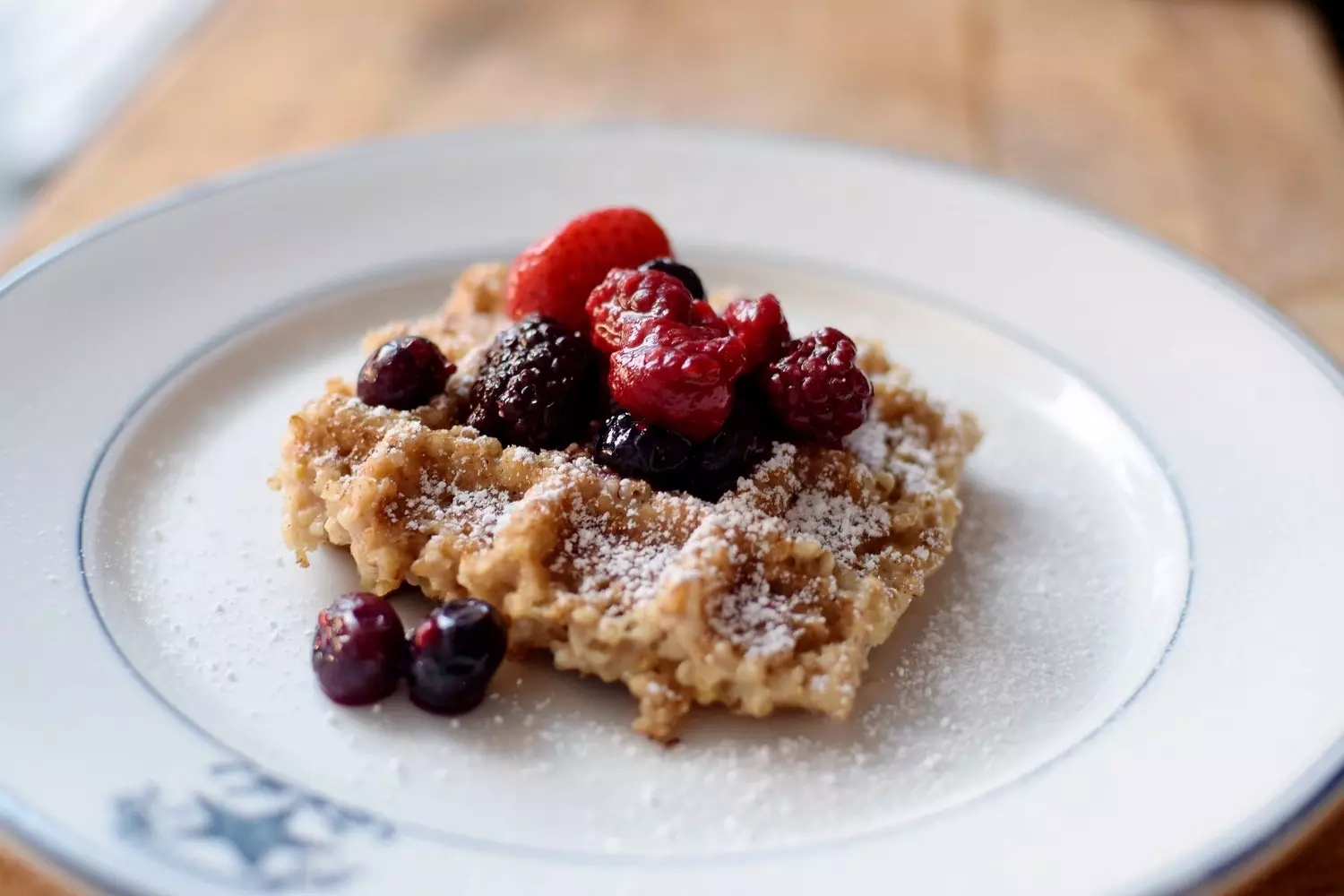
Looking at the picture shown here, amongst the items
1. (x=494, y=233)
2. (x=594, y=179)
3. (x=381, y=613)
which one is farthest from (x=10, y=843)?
(x=594, y=179)

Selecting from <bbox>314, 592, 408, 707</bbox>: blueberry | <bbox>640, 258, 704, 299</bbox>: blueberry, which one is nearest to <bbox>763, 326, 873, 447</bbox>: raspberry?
<bbox>640, 258, 704, 299</bbox>: blueberry

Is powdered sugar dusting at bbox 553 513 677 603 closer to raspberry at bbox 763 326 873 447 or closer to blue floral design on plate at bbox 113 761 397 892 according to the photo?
raspberry at bbox 763 326 873 447

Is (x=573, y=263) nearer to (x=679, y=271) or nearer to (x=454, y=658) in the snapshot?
(x=679, y=271)

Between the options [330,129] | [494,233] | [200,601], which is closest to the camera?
[200,601]

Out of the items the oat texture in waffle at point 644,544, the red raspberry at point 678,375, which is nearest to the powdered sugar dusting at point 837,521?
the oat texture in waffle at point 644,544

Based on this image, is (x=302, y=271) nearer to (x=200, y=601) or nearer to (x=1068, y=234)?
(x=200, y=601)

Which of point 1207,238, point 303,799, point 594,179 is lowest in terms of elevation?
point 1207,238
